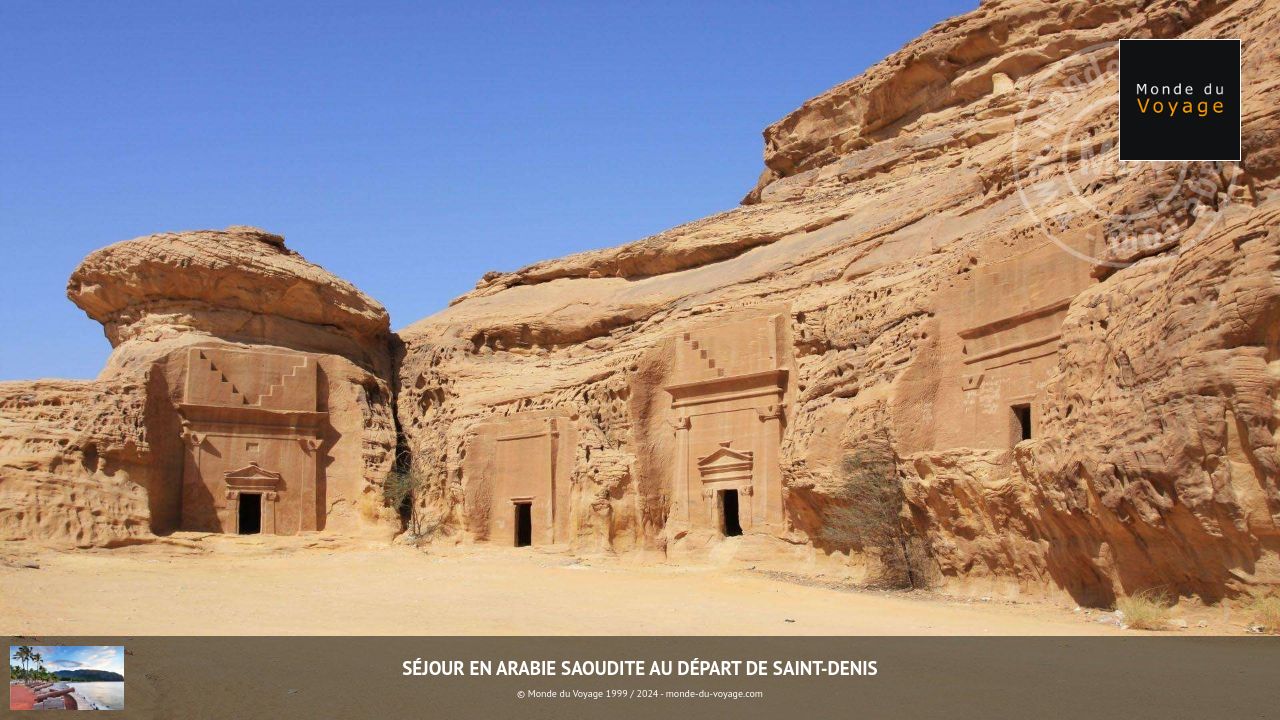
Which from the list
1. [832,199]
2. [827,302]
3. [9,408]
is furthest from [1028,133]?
[9,408]

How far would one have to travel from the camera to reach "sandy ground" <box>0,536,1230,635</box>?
1504 cm

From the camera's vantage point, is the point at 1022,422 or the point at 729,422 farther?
the point at 729,422

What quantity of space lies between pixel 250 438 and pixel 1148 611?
24.0 m

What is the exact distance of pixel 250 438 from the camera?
31.4 metres

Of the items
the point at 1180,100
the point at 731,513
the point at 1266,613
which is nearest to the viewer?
the point at 1266,613

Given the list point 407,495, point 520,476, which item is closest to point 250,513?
point 407,495

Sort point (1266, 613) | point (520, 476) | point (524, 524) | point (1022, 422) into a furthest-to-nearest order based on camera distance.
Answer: point (524, 524)
point (520, 476)
point (1022, 422)
point (1266, 613)

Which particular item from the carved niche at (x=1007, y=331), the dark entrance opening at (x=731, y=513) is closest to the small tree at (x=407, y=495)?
the dark entrance opening at (x=731, y=513)

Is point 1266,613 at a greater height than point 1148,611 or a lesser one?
greater

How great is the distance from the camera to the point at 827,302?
25344 millimetres

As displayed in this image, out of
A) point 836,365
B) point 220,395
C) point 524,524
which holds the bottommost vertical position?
point 524,524
